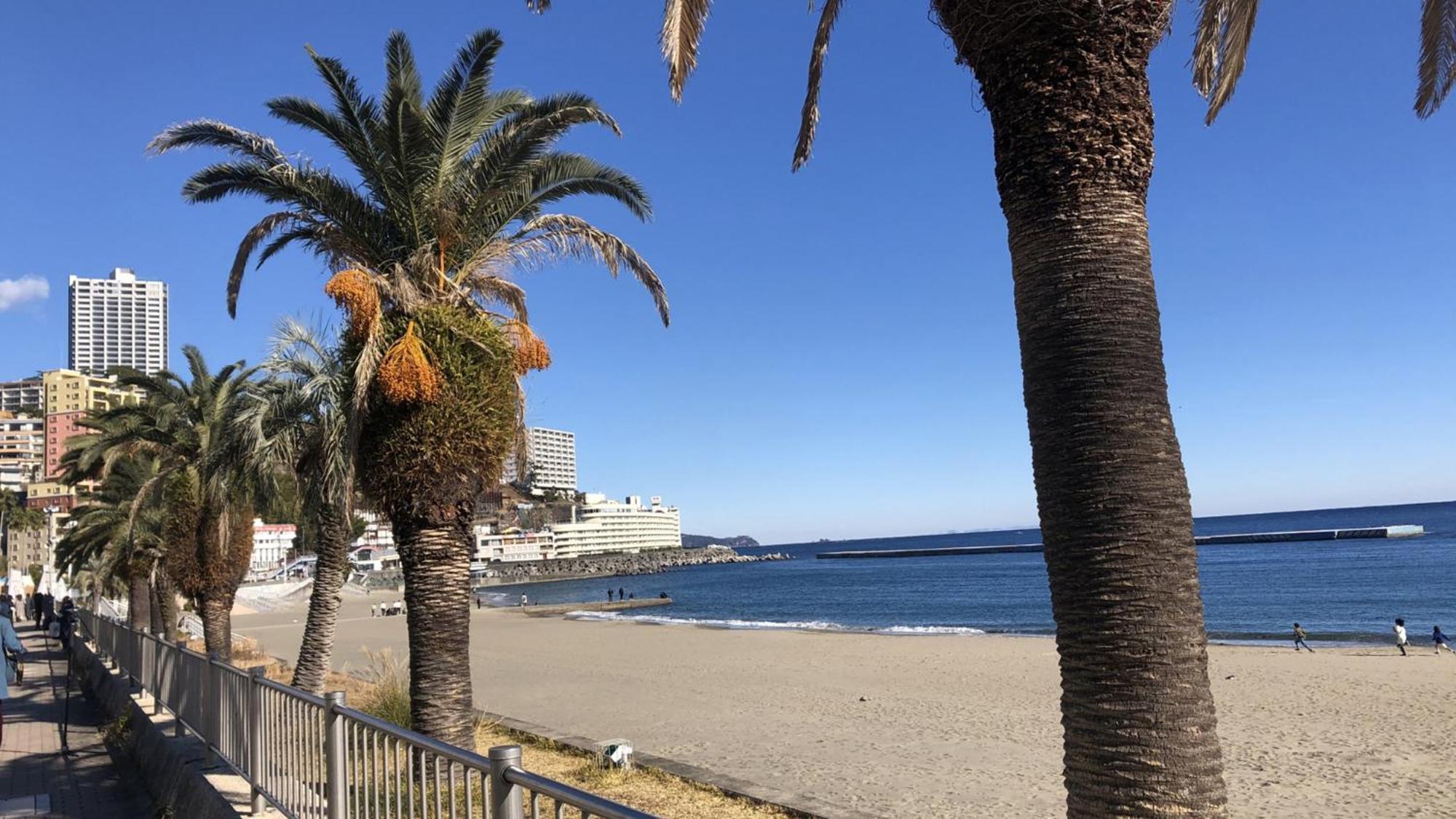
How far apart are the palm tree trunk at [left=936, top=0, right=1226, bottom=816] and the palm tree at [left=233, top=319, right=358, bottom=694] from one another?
11.0m

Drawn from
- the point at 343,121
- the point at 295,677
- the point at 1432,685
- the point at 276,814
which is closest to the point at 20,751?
the point at 295,677

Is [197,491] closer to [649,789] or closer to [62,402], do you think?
[649,789]

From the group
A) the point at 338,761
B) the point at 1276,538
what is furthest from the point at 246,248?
the point at 1276,538

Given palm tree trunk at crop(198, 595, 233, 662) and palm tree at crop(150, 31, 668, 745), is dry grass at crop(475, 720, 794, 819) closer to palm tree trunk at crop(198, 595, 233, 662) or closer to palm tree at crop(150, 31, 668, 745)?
palm tree at crop(150, 31, 668, 745)

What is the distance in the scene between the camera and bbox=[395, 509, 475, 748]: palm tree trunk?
884cm

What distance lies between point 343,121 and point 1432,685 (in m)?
23.0

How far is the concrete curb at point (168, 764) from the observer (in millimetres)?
7371

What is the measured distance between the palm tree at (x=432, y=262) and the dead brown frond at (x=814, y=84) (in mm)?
3147

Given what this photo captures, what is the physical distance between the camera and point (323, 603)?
1466cm

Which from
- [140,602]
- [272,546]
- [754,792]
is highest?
[272,546]

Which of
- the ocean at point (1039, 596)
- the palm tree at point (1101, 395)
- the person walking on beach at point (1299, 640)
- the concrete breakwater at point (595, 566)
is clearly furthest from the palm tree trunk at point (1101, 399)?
the concrete breakwater at point (595, 566)

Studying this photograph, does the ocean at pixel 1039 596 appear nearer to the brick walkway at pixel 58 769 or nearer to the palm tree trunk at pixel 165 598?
the palm tree trunk at pixel 165 598

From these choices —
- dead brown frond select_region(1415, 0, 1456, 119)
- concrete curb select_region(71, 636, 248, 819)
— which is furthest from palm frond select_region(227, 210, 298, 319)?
dead brown frond select_region(1415, 0, 1456, 119)

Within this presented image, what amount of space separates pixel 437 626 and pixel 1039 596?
56.7 m
